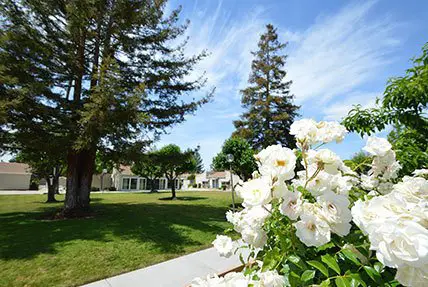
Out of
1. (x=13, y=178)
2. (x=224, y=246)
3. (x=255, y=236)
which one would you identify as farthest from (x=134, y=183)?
(x=255, y=236)

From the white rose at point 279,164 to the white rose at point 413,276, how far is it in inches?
16.0

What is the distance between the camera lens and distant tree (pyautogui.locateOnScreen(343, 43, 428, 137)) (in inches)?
87.5

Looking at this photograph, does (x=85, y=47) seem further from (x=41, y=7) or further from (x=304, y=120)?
(x=304, y=120)

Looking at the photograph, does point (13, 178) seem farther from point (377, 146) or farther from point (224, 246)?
point (377, 146)

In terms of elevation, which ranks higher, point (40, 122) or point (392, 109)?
point (40, 122)

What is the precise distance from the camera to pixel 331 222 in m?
0.77

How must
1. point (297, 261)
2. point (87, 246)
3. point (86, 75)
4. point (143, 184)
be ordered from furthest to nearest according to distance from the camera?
point (143, 184)
point (86, 75)
point (87, 246)
point (297, 261)

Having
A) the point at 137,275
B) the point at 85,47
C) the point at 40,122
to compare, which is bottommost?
the point at 137,275

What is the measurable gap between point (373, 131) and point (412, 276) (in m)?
2.61

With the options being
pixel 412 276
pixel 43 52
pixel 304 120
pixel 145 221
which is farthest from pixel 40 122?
pixel 412 276

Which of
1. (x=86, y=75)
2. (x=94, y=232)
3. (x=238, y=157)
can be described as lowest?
(x=94, y=232)

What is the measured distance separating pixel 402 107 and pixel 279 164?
2.34 metres

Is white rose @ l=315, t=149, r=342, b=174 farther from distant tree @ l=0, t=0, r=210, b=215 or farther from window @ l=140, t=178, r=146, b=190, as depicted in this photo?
window @ l=140, t=178, r=146, b=190

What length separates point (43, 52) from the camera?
26.0 ft
